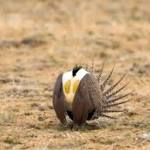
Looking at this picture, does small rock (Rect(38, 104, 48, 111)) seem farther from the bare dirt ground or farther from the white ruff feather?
the white ruff feather

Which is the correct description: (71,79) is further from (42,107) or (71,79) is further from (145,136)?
(42,107)

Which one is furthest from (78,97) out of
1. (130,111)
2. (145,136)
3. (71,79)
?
(130,111)

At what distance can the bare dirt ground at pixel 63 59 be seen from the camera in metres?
6.22

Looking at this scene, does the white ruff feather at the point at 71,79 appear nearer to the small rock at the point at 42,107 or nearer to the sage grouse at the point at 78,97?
the sage grouse at the point at 78,97

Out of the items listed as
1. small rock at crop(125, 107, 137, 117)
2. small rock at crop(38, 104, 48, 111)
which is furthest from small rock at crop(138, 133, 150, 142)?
small rock at crop(38, 104, 48, 111)

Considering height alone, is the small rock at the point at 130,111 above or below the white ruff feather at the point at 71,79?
below

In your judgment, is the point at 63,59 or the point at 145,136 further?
the point at 63,59

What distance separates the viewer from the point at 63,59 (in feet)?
34.6

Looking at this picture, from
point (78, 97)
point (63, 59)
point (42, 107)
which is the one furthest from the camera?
point (63, 59)

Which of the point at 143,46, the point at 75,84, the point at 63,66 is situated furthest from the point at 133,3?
the point at 75,84

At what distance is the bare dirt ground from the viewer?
6223 millimetres

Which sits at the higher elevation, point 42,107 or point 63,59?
point 63,59

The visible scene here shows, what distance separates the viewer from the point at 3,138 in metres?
6.21

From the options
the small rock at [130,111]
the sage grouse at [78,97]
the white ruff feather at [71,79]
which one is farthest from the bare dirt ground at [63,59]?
the white ruff feather at [71,79]
